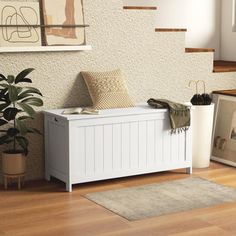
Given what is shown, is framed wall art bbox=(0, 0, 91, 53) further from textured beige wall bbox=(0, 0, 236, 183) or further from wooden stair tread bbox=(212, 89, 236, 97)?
wooden stair tread bbox=(212, 89, 236, 97)

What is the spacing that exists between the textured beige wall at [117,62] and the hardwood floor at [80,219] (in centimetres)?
62

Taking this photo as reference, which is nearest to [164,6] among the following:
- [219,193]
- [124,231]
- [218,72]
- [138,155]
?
[218,72]

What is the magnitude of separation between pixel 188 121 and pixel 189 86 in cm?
74

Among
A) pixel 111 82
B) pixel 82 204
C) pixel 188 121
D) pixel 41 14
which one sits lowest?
pixel 82 204

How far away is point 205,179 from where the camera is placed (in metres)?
5.51

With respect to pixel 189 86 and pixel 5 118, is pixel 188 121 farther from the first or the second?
pixel 5 118

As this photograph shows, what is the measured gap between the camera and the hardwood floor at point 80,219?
411 cm

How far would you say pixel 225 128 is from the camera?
246 inches

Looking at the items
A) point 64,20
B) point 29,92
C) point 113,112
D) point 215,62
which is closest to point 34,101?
point 29,92

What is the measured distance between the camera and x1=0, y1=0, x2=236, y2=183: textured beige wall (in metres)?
5.48

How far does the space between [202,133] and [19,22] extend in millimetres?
1968

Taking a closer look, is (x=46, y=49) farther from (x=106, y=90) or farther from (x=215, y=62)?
(x=215, y=62)

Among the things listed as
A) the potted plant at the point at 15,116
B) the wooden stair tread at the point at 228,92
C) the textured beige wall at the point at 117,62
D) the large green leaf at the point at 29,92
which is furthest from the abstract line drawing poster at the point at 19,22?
the wooden stair tread at the point at 228,92

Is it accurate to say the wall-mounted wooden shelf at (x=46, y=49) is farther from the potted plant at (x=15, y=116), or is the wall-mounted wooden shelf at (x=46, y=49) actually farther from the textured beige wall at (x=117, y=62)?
the potted plant at (x=15, y=116)
